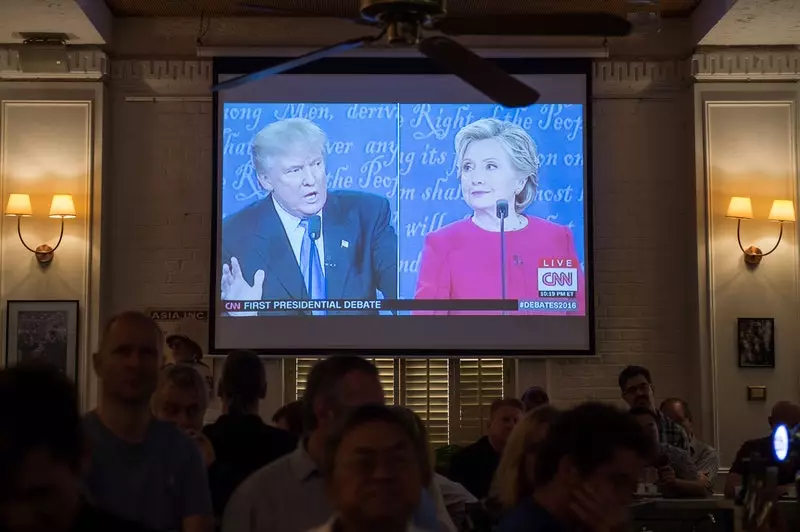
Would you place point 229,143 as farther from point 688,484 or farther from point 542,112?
point 688,484

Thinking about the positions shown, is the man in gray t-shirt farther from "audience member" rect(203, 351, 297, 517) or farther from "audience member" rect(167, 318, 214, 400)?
"audience member" rect(167, 318, 214, 400)

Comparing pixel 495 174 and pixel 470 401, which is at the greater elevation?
pixel 495 174

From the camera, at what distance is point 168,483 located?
10.2 ft

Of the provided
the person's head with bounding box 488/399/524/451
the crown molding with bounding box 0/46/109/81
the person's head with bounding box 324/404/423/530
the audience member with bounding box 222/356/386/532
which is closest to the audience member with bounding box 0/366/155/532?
the person's head with bounding box 324/404/423/530

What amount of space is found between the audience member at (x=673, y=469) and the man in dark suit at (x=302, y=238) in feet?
8.70

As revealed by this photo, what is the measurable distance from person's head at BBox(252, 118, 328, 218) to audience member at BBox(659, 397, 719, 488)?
9.15 feet

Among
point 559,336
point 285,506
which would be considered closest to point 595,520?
point 285,506

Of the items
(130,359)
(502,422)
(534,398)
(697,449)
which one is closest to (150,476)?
(130,359)

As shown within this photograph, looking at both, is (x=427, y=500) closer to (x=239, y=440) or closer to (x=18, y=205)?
(x=239, y=440)

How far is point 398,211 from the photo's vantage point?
327 inches

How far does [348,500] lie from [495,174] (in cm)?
611

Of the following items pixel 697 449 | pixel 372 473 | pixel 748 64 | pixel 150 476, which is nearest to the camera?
pixel 372 473

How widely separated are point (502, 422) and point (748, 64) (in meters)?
3.97

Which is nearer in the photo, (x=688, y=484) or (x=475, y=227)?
(x=688, y=484)
